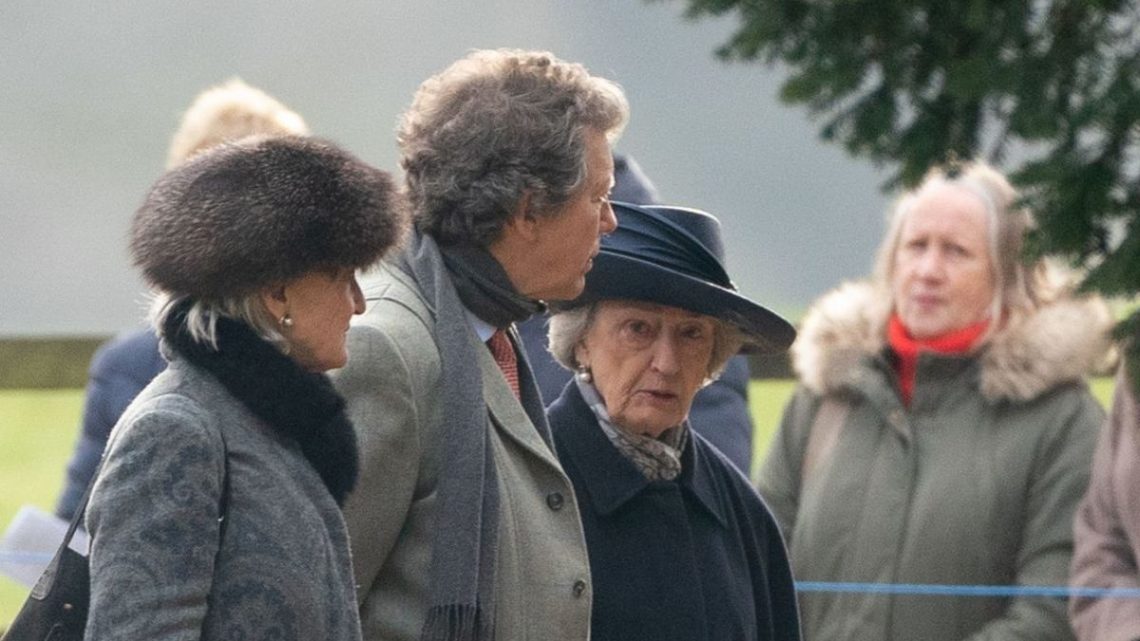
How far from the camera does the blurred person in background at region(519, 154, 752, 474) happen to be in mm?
4230

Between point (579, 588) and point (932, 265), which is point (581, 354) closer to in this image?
point (579, 588)

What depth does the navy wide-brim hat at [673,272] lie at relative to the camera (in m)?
3.67

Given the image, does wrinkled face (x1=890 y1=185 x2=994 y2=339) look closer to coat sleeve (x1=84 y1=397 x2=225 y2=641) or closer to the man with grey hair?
the man with grey hair

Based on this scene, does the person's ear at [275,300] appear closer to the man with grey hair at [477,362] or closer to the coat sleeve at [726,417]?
the man with grey hair at [477,362]

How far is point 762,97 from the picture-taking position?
9.95 meters

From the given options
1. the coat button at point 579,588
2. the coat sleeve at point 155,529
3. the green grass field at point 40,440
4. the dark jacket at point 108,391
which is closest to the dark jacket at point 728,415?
the coat button at point 579,588

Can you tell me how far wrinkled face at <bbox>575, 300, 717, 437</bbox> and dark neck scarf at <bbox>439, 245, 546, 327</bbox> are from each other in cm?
51

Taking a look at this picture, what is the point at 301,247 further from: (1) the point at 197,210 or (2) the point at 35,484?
(2) the point at 35,484

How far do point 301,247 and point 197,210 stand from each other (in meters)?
0.13

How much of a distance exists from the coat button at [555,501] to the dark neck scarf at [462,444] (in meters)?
0.16

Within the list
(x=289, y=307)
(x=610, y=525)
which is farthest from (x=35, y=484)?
(x=289, y=307)

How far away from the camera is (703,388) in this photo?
179 inches

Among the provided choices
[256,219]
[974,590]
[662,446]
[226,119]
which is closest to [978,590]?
[974,590]

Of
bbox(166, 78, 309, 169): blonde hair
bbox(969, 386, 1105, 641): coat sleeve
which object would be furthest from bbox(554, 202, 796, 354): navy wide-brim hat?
bbox(166, 78, 309, 169): blonde hair
